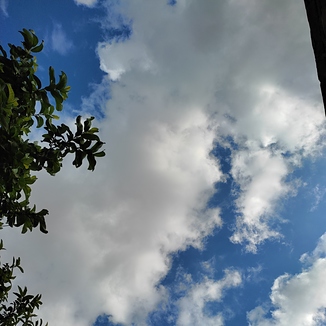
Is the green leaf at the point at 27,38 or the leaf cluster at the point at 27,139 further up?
the green leaf at the point at 27,38

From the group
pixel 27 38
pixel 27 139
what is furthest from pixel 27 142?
pixel 27 38

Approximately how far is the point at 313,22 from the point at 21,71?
4.76 metres

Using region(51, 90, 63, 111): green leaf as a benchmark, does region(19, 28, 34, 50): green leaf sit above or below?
above

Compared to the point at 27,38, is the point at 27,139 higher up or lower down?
lower down

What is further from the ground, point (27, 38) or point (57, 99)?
point (27, 38)

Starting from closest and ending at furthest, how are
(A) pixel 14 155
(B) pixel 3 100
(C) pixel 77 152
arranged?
(B) pixel 3 100
(A) pixel 14 155
(C) pixel 77 152

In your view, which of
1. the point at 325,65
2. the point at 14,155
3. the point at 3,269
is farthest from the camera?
the point at 3,269

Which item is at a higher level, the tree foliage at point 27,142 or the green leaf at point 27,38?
the green leaf at point 27,38

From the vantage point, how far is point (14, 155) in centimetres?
441

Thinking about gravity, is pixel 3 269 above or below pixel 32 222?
below

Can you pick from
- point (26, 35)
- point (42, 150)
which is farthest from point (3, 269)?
point (26, 35)

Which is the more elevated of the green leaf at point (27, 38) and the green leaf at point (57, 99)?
the green leaf at point (27, 38)

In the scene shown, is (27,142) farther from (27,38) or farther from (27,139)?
(27,38)

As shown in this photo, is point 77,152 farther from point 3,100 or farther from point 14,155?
point 3,100
